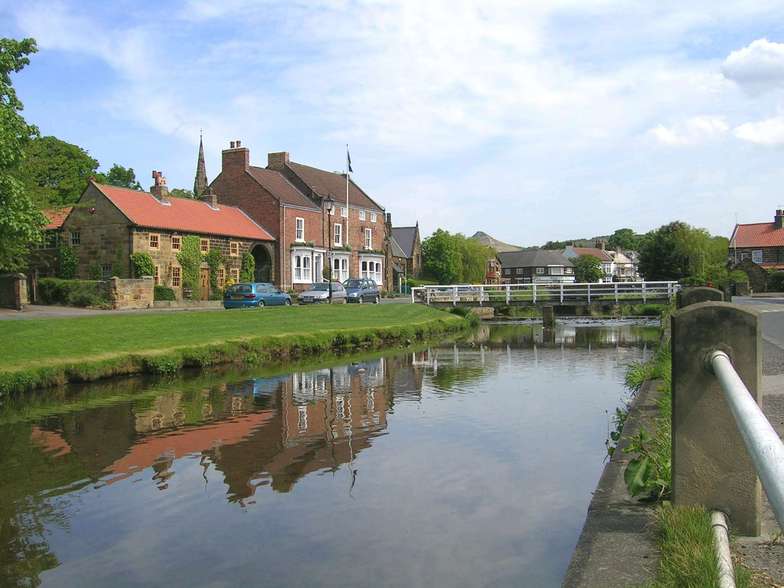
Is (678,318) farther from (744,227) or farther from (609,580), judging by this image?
(744,227)

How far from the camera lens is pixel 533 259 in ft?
438

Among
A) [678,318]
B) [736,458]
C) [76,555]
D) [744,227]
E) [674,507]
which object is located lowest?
[76,555]

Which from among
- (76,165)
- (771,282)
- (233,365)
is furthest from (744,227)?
(233,365)

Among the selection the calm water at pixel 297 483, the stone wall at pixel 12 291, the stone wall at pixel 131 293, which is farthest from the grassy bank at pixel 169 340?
the stone wall at pixel 12 291

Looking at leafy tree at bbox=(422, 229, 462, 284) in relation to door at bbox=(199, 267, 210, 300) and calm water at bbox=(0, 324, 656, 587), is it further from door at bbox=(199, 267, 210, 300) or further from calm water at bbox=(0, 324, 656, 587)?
calm water at bbox=(0, 324, 656, 587)

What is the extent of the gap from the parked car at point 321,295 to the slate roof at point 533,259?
3574 inches

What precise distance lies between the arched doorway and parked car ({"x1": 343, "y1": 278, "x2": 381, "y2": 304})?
643cm

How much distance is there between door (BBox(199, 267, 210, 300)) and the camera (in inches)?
1756

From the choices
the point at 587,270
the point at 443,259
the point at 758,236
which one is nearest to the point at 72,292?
the point at 443,259

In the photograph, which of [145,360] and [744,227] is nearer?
[145,360]

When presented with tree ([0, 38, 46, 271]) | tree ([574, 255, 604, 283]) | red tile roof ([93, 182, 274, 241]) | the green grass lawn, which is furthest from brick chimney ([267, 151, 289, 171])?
tree ([574, 255, 604, 283])

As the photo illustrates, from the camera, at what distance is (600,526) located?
18.3 ft

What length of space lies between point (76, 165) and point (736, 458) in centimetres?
6083

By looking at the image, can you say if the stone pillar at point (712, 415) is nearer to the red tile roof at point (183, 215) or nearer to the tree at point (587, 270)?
the red tile roof at point (183, 215)
